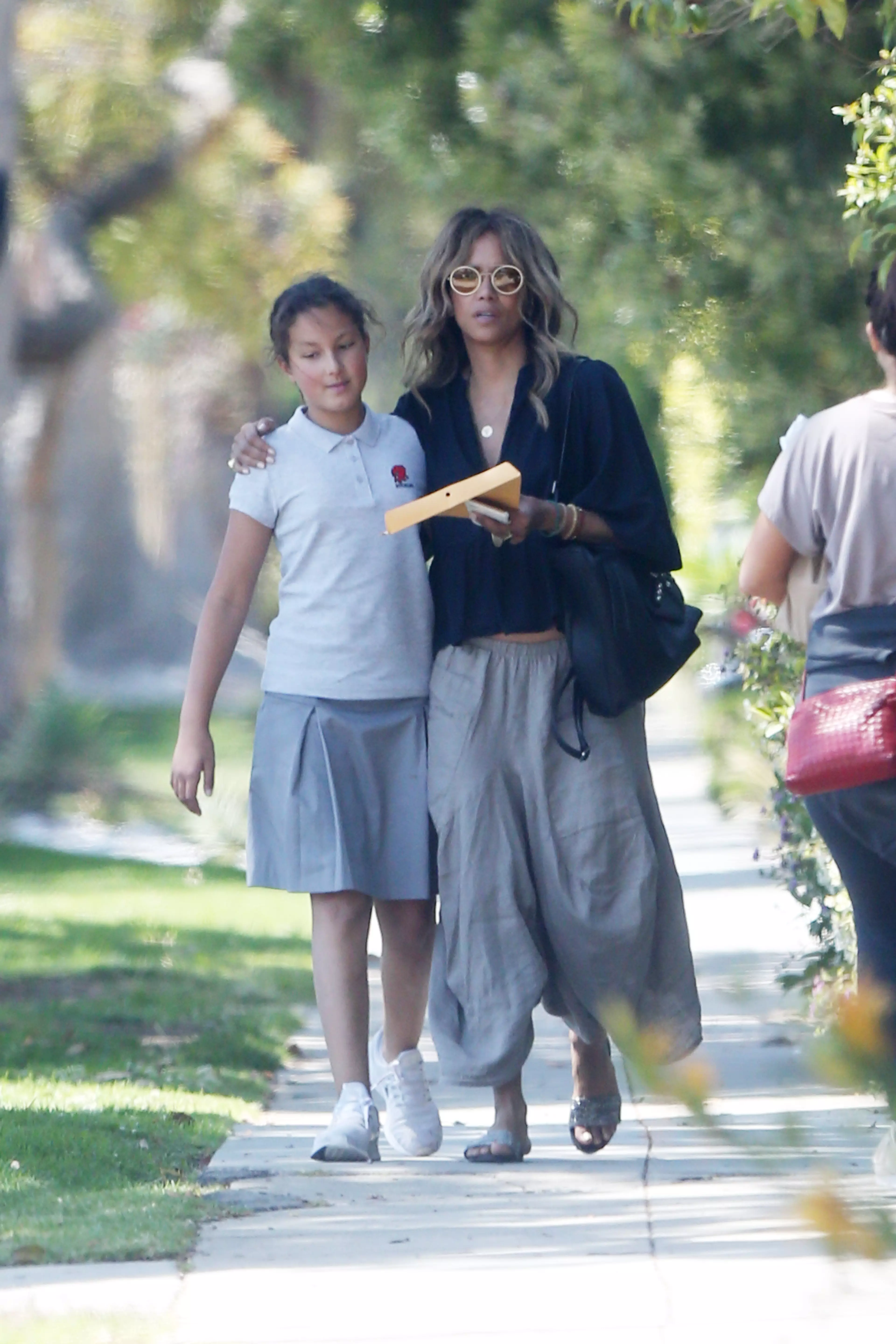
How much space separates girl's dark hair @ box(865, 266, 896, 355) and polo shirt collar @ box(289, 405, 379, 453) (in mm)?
1252

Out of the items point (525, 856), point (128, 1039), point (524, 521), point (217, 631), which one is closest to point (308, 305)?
point (217, 631)

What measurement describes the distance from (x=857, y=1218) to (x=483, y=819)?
111 inches

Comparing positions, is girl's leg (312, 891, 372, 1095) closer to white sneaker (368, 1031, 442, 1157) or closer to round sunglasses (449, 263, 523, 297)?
white sneaker (368, 1031, 442, 1157)

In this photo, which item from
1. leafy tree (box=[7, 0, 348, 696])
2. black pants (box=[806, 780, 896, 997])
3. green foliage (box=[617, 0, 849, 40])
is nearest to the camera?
black pants (box=[806, 780, 896, 997])

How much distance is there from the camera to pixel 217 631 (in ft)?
15.3

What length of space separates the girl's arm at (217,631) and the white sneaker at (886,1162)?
163 centimetres

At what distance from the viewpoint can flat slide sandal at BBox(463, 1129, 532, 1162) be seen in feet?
15.0

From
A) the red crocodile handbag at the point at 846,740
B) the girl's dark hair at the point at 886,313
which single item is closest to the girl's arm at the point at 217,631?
the red crocodile handbag at the point at 846,740

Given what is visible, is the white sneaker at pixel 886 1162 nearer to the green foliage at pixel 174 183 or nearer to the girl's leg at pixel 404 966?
the girl's leg at pixel 404 966

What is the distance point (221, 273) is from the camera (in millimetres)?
16094

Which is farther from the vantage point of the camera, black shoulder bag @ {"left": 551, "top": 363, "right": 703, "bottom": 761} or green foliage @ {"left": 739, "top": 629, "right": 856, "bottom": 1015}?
green foliage @ {"left": 739, "top": 629, "right": 856, "bottom": 1015}

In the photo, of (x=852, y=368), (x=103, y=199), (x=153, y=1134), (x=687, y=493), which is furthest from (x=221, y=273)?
(x=153, y=1134)

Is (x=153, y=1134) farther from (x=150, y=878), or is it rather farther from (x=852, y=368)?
(x=150, y=878)

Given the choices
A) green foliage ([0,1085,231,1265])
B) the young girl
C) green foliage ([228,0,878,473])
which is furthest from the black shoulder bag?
green foliage ([228,0,878,473])
